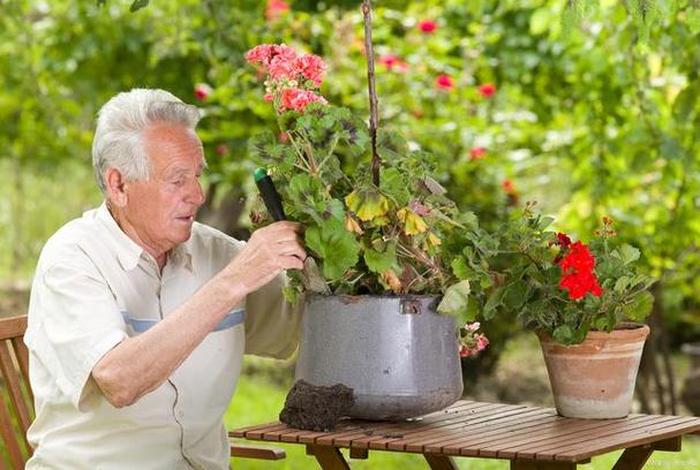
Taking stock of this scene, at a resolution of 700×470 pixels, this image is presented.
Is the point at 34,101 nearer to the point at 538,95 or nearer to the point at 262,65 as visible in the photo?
Answer: the point at 538,95

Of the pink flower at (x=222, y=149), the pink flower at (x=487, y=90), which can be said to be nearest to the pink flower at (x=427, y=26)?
the pink flower at (x=487, y=90)

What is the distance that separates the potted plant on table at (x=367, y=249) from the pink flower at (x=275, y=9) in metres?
3.11

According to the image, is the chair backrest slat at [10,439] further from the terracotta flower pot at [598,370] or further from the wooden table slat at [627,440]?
the wooden table slat at [627,440]

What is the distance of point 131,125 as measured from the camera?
319 centimetres

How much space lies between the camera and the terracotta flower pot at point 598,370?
9.80 feet

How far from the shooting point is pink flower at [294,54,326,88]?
291 cm

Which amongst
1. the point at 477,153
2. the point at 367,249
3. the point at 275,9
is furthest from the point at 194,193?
the point at 477,153

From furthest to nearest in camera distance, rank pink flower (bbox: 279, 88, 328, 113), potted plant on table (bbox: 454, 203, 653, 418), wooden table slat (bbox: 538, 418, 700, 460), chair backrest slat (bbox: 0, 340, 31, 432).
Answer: chair backrest slat (bbox: 0, 340, 31, 432) → potted plant on table (bbox: 454, 203, 653, 418) → pink flower (bbox: 279, 88, 328, 113) → wooden table slat (bbox: 538, 418, 700, 460)

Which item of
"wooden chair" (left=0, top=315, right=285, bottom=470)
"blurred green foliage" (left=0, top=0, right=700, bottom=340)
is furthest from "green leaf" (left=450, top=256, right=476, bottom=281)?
"blurred green foliage" (left=0, top=0, right=700, bottom=340)

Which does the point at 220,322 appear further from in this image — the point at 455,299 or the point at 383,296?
the point at 455,299

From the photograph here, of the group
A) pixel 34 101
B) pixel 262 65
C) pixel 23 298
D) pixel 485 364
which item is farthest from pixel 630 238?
pixel 23 298

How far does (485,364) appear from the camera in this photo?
7867 millimetres

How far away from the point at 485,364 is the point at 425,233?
16.6ft

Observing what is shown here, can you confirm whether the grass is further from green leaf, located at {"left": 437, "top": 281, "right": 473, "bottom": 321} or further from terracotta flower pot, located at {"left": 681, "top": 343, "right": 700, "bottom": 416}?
green leaf, located at {"left": 437, "top": 281, "right": 473, "bottom": 321}
